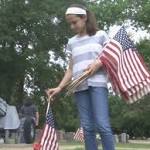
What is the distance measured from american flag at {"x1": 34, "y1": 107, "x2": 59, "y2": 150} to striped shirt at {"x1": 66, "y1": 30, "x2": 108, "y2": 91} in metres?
0.59

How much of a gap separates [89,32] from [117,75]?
547mm

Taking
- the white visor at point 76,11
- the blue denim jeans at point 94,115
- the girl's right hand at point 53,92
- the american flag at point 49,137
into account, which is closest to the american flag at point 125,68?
the blue denim jeans at point 94,115

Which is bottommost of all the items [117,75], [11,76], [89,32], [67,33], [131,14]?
[117,75]

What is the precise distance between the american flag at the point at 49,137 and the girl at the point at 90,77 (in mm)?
372

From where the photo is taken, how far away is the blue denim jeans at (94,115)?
650 centimetres

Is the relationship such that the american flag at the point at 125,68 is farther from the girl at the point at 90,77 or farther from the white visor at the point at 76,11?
the white visor at the point at 76,11

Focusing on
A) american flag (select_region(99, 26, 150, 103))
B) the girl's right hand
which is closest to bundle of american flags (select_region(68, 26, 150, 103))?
american flag (select_region(99, 26, 150, 103))

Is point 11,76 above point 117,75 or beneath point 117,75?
above

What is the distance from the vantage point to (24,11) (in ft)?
125

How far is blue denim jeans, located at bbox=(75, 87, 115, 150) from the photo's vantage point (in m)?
6.50

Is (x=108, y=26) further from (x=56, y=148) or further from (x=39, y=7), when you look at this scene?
(x=56, y=148)

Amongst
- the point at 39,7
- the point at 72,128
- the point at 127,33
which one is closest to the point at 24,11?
the point at 39,7

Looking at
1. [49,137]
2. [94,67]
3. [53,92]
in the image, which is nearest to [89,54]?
[94,67]

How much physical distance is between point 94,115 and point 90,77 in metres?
0.40
